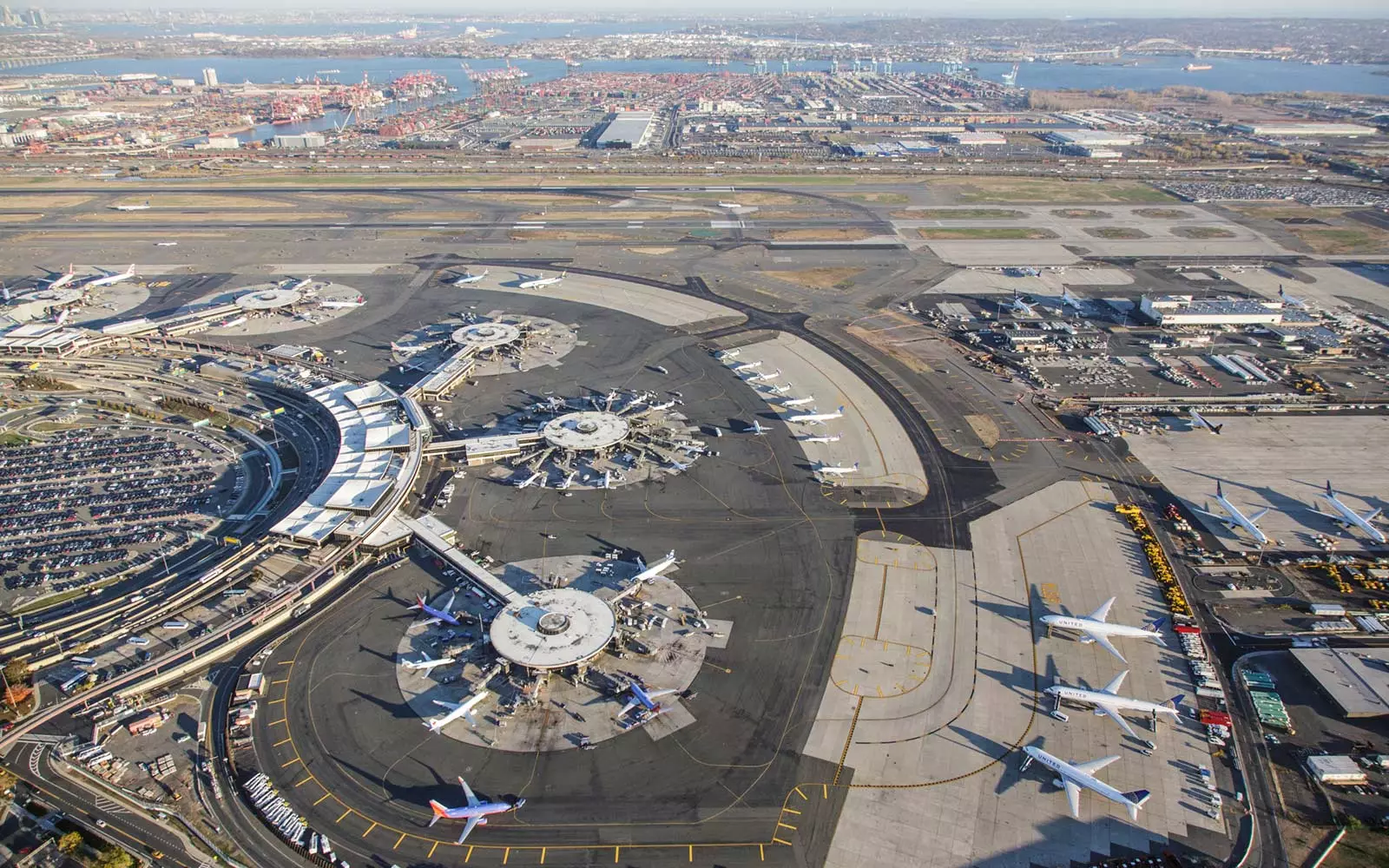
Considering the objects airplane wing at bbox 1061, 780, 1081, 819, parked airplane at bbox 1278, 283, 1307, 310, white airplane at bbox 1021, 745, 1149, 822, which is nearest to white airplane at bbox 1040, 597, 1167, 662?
white airplane at bbox 1021, 745, 1149, 822

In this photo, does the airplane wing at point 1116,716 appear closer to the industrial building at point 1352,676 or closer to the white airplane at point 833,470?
the industrial building at point 1352,676

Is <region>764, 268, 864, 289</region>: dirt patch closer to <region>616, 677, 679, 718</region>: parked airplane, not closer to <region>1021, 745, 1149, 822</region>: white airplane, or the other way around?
<region>616, 677, 679, 718</region>: parked airplane

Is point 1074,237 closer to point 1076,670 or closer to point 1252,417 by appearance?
point 1252,417

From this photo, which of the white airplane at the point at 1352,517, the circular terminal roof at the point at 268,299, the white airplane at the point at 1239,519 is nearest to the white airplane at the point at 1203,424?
the white airplane at the point at 1352,517

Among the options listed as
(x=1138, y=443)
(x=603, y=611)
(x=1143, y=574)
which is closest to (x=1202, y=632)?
(x=1143, y=574)

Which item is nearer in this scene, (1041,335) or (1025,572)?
(1025,572)

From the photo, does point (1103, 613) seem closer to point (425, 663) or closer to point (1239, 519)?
point (1239, 519)

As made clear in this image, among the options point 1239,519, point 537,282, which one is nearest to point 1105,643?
point 1239,519
